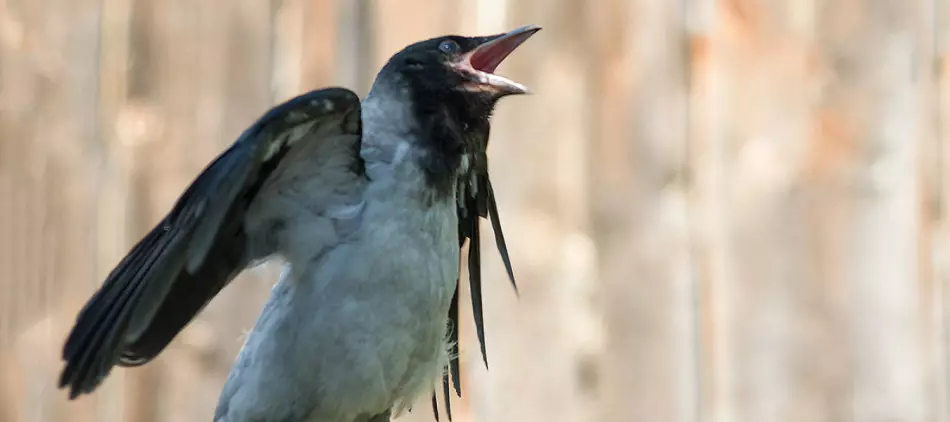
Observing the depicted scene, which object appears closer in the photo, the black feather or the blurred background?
the black feather

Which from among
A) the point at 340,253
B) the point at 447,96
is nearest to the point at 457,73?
the point at 447,96

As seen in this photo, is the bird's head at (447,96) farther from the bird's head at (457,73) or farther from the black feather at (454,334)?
the black feather at (454,334)

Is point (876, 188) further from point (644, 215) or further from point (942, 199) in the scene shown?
point (644, 215)

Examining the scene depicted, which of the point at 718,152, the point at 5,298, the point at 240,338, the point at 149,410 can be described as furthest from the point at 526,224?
the point at 5,298

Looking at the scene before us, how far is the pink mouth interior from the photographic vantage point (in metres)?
0.70

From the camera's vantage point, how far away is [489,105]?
683mm

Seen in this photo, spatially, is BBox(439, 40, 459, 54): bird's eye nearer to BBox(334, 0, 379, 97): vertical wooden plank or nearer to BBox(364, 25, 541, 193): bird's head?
BBox(364, 25, 541, 193): bird's head

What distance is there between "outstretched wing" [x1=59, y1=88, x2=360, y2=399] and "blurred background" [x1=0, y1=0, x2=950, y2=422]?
33cm

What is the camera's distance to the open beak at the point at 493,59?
67cm

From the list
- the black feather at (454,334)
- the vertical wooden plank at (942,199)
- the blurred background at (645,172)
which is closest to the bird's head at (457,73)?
the black feather at (454,334)

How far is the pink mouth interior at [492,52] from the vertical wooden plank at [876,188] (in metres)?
0.46

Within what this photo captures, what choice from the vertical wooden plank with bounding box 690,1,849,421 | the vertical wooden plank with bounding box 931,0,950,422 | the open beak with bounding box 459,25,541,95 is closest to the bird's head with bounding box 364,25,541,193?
the open beak with bounding box 459,25,541,95

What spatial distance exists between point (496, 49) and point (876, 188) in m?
0.53

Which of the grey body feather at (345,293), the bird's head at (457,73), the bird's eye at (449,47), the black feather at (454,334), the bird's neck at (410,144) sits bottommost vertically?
the black feather at (454,334)
